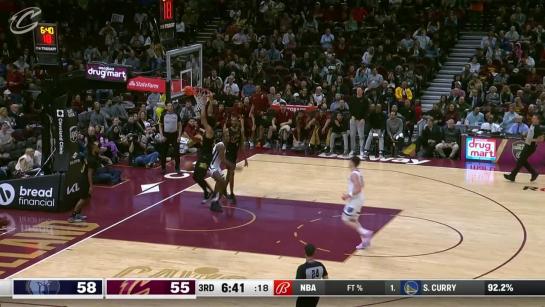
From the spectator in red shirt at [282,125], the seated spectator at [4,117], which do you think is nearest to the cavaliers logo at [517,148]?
the spectator in red shirt at [282,125]

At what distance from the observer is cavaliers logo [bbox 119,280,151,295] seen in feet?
40.2

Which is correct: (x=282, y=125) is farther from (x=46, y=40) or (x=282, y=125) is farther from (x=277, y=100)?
(x=46, y=40)

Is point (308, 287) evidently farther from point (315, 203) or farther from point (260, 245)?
point (315, 203)

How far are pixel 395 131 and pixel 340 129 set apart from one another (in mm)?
1632

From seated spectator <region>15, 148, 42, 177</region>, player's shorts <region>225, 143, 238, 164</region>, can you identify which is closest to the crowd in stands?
seated spectator <region>15, 148, 42, 177</region>

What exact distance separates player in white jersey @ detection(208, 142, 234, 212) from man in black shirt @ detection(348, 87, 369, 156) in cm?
688

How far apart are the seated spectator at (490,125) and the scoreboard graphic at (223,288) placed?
492 inches

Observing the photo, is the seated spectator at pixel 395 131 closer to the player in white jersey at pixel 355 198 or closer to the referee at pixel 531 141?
the referee at pixel 531 141

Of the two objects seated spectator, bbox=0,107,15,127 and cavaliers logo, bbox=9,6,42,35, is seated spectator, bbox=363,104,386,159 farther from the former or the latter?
seated spectator, bbox=0,107,15,127

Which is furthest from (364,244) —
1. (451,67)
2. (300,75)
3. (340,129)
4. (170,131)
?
(451,67)

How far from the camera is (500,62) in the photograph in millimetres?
28531

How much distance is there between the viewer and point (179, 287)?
1203cm

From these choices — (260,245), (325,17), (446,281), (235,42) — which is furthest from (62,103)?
(325,17)

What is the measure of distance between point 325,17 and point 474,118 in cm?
1097
